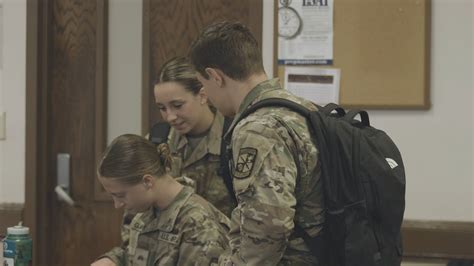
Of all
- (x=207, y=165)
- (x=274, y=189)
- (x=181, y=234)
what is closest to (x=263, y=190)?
(x=274, y=189)

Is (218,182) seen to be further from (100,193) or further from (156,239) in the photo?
(100,193)

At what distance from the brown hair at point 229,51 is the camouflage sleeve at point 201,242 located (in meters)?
0.54

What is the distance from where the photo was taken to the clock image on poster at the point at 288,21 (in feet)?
9.40

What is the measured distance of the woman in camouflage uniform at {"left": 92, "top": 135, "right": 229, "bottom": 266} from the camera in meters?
2.01

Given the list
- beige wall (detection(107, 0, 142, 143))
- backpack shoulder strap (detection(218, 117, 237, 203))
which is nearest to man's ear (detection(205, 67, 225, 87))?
backpack shoulder strap (detection(218, 117, 237, 203))

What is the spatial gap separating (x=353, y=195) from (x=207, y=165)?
0.82 m

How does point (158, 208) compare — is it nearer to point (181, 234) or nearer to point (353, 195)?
point (181, 234)

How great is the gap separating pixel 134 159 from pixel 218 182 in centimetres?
32

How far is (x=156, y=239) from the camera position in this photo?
2.08 meters

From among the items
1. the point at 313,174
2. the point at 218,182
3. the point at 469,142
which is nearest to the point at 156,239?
the point at 218,182

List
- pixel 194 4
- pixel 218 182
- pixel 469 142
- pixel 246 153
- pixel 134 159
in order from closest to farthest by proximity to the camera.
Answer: pixel 246 153 → pixel 134 159 → pixel 218 182 → pixel 469 142 → pixel 194 4

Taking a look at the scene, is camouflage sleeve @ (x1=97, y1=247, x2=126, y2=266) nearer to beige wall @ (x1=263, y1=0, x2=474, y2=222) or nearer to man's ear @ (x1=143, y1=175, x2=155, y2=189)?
man's ear @ (x1=143, y1=175, x2=155, y2=189)

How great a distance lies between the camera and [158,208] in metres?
2.11

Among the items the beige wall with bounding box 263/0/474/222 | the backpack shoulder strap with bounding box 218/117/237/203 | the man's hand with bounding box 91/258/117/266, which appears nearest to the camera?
the backpack shoulder strap with bounding box 218/117/237/203
